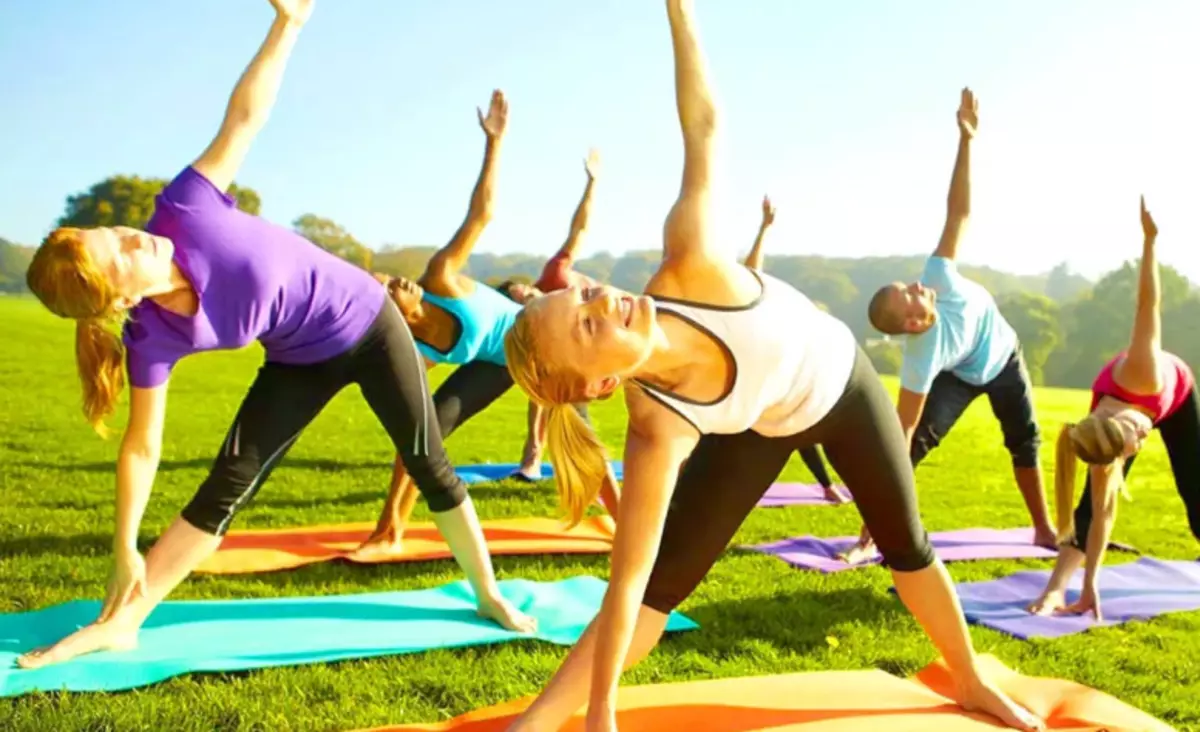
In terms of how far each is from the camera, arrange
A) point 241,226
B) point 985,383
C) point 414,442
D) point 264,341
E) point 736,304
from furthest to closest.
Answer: point 985,383
point 414,442
point 264,341
point 241,226
point 736,304

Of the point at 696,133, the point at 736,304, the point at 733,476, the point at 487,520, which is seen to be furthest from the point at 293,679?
the point at 487,520

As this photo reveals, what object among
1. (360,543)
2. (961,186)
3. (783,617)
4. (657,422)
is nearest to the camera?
(657,422)

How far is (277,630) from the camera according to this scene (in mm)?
3977

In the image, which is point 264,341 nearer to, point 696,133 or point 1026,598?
point 696,133

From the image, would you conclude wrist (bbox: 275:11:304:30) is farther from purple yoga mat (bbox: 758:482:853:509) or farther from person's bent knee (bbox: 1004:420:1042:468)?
purple yoga mat (bbox: 758:482:853:509)

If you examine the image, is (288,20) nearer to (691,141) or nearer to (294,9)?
(294,9)

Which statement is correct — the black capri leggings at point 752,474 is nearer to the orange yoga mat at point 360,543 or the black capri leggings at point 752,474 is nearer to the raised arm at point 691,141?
the raised arm at point 691,141

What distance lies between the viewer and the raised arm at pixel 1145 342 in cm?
449

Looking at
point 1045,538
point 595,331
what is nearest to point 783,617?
point 595,331

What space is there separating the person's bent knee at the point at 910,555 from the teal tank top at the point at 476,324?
7.55ft

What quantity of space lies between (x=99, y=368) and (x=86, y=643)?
1.04m

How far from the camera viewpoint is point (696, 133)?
8.38ft

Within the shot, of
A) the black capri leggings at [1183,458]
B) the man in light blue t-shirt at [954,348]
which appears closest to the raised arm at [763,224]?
the man in light blue t-shirt at [954,348]

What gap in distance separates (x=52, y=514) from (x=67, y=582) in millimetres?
1761
